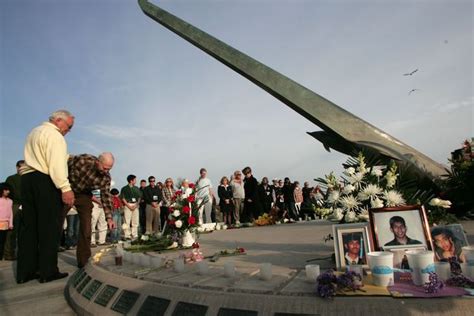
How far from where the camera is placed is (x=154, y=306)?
199 centimetres

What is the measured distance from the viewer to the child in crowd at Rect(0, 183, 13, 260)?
6.11 m

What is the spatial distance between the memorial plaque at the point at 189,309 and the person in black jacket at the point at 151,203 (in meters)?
6.68

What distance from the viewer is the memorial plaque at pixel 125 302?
2.12 meters

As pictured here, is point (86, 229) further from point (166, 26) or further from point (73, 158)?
point (166, 26)

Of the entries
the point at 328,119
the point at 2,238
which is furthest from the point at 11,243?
the point at 328,119

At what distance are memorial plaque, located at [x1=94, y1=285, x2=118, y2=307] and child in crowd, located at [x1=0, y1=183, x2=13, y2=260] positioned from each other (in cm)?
494

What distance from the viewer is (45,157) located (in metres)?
3.31

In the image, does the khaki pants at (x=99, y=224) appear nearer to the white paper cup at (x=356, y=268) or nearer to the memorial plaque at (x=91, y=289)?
the memorial plaque at (x=91, y=289)

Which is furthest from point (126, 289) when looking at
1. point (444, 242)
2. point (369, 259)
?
point (444, 242)

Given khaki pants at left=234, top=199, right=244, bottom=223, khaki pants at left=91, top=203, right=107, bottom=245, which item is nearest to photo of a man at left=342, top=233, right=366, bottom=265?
khaki pants at left=91, top=203, right=107, bottom=245

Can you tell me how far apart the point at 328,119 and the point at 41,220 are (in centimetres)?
421

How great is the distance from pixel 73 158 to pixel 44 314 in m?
1.92

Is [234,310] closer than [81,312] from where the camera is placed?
Yes

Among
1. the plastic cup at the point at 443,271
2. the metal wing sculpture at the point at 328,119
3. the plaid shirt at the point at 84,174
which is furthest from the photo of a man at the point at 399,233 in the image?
the plaid shirt at the point at 84,174
